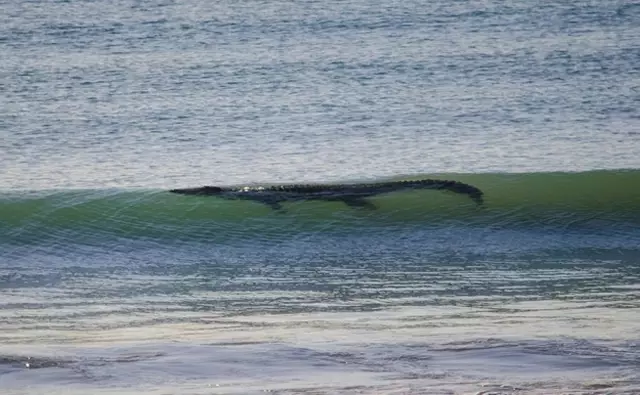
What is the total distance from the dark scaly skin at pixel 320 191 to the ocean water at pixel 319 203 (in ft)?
0.33

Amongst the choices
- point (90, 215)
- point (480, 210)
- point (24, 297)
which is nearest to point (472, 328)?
point (24, 297)

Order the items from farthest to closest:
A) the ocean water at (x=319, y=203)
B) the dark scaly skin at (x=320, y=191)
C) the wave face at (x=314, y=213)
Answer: the dark scaly skin at (x=320, y=191), the wave face at (x=314, y=213), the ocean water at (x=319, y=203)

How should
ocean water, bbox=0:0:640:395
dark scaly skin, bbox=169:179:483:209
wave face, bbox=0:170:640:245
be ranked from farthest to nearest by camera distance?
1. dark scaly skin, bbox=169:179:483:209
2. wave face, bbox=0:170:640:245
3. ocean water, bbox=0:0:640:395

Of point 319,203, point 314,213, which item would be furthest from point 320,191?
point 314,213

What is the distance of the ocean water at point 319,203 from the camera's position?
7.31m

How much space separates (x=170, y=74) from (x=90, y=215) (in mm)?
4506

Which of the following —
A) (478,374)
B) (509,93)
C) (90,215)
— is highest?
(509,93)

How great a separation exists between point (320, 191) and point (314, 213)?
0.79 feet

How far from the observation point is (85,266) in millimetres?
10164

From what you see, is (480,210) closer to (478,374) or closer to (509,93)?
(509,93)

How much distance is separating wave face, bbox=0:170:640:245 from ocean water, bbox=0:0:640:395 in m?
0.03

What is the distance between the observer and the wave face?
11.3 metres

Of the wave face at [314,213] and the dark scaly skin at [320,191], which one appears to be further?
the dark scaly skin at [320,191]

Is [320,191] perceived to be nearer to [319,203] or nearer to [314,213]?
[319,203]
